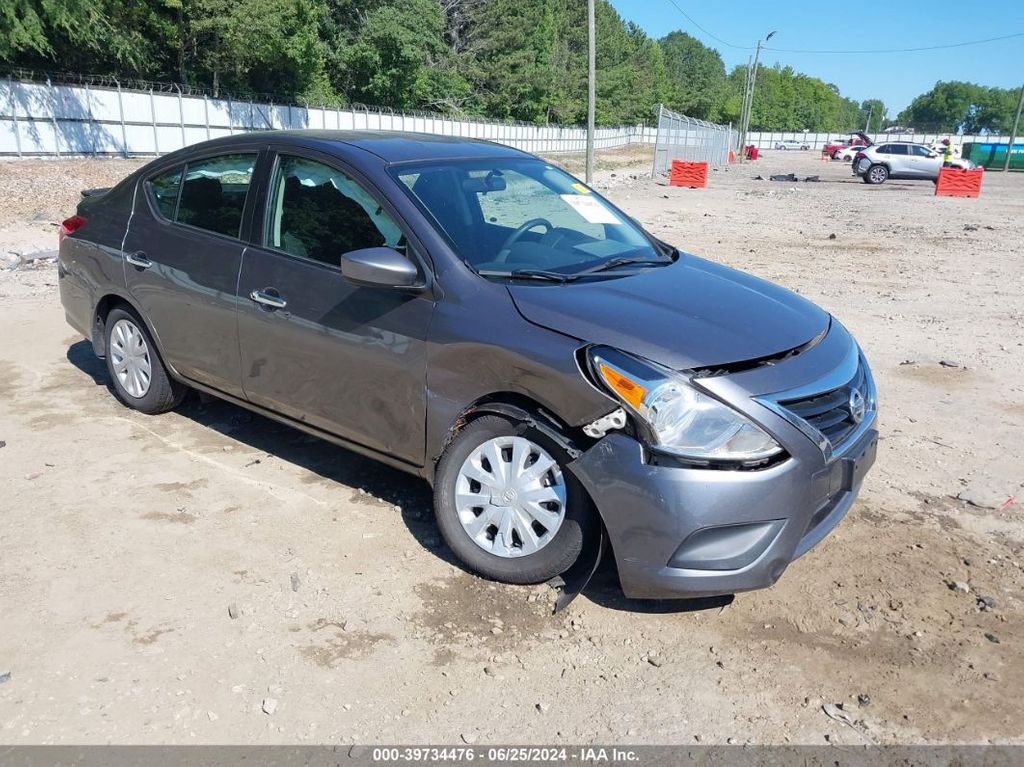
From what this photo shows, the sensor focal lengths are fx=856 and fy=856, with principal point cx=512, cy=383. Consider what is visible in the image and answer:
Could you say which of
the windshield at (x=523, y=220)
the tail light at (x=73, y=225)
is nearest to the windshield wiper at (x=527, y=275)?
the windshield at (x=523, y=220)

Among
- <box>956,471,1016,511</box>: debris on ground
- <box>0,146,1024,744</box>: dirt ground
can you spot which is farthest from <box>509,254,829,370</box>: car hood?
<box>956,471,1016,511</box>: debris on ground

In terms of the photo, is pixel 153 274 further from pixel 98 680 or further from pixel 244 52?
pixel 244 52

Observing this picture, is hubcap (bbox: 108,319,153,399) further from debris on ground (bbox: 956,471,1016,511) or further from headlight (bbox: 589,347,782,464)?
debris on ground (bbox: 956,471,1016,511)

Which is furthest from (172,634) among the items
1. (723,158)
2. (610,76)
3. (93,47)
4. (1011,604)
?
(610,76)

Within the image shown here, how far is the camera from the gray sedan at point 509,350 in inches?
120

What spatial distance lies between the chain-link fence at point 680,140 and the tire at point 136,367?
31784 millimetres

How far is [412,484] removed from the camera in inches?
178

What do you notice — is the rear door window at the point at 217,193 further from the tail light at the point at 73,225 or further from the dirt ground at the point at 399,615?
the dirt ground at the point at 399,615

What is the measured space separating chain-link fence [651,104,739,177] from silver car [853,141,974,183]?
309 inches

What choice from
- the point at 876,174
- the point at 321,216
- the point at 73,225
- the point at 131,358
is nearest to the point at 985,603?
the point at 321,216

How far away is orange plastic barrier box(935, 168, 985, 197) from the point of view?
30.7 meters

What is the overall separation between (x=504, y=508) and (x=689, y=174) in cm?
2973

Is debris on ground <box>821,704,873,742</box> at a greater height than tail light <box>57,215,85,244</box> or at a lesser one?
lesser

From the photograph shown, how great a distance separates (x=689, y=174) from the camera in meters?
31.3
